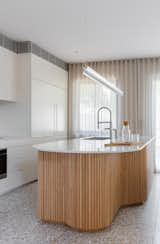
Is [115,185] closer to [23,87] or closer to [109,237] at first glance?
[109,237]

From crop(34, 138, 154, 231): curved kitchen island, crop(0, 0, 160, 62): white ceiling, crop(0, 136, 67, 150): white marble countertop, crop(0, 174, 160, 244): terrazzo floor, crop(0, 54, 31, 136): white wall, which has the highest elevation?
crop(0, 0, 160, 62): white ceiling

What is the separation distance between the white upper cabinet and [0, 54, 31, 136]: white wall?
10 centimetres

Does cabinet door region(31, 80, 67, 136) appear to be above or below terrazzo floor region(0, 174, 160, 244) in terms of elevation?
above

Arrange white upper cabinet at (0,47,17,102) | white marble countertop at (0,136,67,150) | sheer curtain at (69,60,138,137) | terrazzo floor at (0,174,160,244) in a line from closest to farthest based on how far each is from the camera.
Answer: terrazzo floor at (0,174,160,244)
white marble countertop at (0,136,67,150)
white upper cabinet at (0,47,17,102)
sheer curtain at (69,60,138,137)

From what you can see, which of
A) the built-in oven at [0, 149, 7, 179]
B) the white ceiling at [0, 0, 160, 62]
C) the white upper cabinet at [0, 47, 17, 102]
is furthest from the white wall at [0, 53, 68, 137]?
the built-in oven at [0, 149, 7, 179]

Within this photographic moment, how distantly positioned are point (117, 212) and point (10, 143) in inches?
81.7

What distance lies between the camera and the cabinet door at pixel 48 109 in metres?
5.28

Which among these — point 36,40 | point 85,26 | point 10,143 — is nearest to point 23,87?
point 36,40

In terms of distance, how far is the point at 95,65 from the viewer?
22.2 ft

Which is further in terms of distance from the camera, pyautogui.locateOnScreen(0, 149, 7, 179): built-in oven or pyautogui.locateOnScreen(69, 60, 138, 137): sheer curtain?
pyautogui.locateOnScreen(69, 60, 138, 137): sheer curtain

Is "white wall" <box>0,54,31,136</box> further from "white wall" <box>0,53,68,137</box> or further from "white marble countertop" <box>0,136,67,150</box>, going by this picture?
"white marble countertop" <box>0,136,67,150</box>

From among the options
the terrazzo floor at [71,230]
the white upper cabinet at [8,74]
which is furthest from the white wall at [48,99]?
the terrazzo floor at [71,230]

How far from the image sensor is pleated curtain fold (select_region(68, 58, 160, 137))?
6316 mm

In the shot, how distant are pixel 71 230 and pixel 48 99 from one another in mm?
3477
